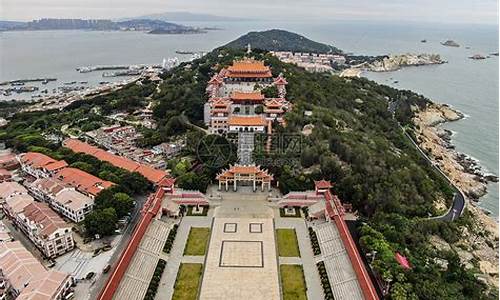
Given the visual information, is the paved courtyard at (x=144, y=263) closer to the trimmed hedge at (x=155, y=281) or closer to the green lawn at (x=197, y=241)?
the trimmed hedge at (x=155, y=281)

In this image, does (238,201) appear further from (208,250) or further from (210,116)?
(210,116)

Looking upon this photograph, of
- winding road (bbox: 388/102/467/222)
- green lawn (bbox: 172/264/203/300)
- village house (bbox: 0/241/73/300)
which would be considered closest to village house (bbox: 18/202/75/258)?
village house (bbox: 0/241/73/300)

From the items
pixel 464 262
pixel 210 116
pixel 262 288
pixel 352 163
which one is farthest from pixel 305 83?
pixel 262 288

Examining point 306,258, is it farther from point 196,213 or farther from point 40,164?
point 40,164

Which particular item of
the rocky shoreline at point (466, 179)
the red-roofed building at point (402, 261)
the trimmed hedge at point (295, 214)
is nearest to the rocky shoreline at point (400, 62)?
the rocky shoreline at point (466, 179)

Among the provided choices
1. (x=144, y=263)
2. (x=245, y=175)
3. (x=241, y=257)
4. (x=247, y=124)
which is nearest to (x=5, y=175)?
(x=144, y=263)

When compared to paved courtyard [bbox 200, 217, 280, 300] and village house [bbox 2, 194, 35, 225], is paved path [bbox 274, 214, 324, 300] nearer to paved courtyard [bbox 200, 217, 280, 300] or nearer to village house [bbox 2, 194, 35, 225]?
paved courtyard [bbox 200, 217, 280, 300]
